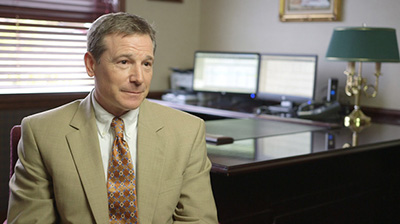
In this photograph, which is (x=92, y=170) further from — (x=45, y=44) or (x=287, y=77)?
(x=45, y=44)

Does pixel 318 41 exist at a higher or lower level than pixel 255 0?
lower

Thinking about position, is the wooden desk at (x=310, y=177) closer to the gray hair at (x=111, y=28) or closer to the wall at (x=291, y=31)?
the wall at (x=291, y=31)

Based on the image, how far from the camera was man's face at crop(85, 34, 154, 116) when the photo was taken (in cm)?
158

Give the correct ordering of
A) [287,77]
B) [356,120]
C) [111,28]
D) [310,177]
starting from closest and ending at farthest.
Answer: [111,28] < [310,177] < [356,120] < [287,77]

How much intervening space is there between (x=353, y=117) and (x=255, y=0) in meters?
1.56

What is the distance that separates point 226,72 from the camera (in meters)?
4.41

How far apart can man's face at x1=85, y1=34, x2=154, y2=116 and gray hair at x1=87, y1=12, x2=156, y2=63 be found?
13 millimetres

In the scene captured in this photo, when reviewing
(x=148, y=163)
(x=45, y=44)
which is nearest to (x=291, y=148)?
(x=148, y=163)

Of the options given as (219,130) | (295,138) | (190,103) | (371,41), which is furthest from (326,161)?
(190,103)

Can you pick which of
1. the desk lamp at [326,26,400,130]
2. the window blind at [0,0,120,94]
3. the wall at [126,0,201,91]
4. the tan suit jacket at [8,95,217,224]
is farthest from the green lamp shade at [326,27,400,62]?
the window blind at [0,0,120,94]

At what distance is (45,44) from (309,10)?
2.06 meters

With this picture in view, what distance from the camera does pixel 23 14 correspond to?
160 inches

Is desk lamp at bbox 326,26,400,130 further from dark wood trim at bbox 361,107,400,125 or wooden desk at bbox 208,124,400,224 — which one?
dark wood trim at bbox 361,107,400,125

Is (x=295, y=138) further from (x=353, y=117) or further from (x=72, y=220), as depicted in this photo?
(x=72, y=220)
